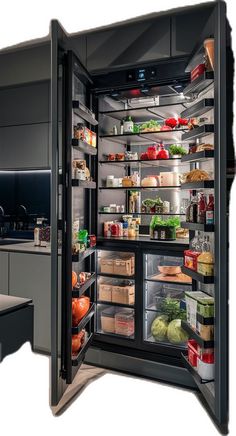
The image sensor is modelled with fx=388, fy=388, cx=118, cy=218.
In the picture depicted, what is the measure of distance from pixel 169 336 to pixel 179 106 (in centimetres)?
204

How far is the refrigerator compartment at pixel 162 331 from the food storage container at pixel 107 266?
1.59 ft

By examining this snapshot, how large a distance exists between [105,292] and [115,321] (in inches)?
10.7

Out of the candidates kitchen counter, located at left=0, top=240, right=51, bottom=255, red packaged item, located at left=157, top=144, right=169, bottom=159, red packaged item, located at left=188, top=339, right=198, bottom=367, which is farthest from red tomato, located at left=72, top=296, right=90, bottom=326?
red packaged item, located at left=157, top=144, right=169, bottom=159

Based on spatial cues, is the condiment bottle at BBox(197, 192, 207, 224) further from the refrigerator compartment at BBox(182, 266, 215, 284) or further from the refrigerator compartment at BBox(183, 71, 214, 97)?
the refrigerator compartment at BBox(183, 71, 214, 97)

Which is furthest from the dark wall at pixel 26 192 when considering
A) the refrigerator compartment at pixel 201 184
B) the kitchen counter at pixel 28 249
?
the refrigerator compartment at pixel 201 184

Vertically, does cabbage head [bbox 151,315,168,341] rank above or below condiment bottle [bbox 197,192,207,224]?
below

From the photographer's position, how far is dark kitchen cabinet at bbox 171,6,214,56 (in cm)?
287

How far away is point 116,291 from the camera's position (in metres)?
3.47

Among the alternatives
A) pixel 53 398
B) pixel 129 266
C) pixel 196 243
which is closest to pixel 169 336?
pixel 129 266

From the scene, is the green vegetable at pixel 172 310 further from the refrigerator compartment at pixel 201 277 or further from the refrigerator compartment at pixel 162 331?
the refrigerator compartment at pixel 201 277

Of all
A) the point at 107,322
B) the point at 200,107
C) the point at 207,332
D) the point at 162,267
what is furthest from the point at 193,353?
the point at 200,107

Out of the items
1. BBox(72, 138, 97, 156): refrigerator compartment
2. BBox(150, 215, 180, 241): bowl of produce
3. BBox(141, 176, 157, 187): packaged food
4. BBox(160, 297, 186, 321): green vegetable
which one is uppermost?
BBox(72, 138, 97, 156): refrigerator compartment

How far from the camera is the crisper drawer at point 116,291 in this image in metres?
3.43

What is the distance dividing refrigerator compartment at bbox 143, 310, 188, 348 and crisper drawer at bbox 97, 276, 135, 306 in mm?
215
